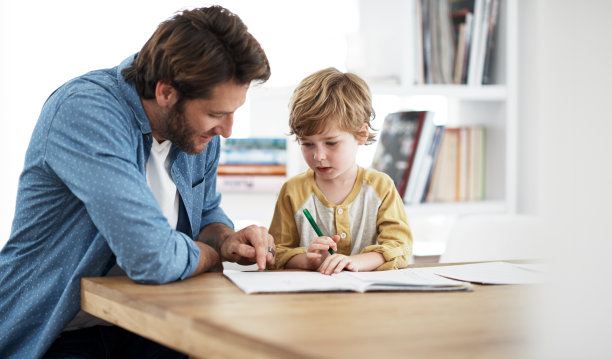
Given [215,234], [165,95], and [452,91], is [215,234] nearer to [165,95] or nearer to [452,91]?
[165,95]

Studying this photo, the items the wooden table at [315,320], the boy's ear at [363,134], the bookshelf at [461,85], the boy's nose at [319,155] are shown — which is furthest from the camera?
the bookshelf at [461,85]

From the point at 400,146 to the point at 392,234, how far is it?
3.38 feet

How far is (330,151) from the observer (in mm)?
1696

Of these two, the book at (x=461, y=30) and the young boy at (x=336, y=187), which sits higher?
the book at (x=461, y=30)

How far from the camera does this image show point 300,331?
2.59 ft

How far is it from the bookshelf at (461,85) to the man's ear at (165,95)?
1.26 meters

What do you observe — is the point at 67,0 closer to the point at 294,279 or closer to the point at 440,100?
the point at 440,100

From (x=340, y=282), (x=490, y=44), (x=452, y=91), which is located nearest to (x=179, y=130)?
(x=340, y=282)

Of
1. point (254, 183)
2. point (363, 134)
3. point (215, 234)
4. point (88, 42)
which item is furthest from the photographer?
point (88, 42)

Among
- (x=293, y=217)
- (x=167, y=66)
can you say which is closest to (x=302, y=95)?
(x=293, y=217)

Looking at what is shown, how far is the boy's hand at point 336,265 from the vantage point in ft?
4.34

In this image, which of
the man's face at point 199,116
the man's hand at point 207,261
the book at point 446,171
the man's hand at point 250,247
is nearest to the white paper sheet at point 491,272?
the man's hand at point 250,247

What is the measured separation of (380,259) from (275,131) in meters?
1.24

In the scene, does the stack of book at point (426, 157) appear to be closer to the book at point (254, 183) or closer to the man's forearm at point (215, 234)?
the book at point (254, 183)
